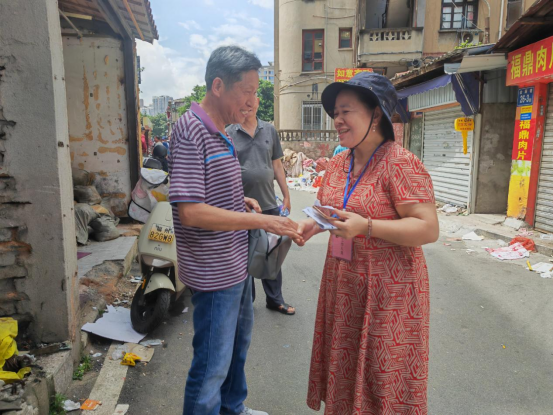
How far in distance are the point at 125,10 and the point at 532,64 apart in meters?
6.22

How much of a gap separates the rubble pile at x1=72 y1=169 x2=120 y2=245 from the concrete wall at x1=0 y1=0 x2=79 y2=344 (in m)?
2.72

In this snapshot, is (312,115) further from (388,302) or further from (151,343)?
(388,302)

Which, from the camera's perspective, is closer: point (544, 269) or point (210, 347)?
point (210, 347)

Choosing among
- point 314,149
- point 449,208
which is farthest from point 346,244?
point 314,149

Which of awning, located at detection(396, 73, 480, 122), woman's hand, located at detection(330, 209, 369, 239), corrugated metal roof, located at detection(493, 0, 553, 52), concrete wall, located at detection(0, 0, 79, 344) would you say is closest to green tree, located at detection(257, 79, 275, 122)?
awning, located at detection(396, 73, 480, 122)

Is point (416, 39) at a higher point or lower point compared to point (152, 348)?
higher

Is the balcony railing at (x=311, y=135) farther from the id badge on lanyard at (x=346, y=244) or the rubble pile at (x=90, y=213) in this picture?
the id badge on lanyard at (x=346, y=244)

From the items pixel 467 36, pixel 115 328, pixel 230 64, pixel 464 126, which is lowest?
pixel 115 328

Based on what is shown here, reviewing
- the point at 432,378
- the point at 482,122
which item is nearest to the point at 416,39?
the point at 482,122

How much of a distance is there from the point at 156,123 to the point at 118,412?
8878 cm

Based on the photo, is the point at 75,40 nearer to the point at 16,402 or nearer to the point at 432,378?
the point at 16,402

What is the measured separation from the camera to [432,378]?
2.91 metres

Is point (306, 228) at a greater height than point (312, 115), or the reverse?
point (312, 115)

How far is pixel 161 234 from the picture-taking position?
3.64 meters
